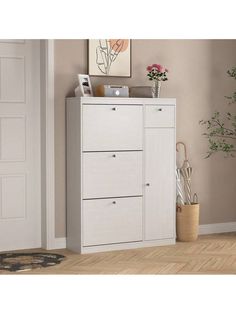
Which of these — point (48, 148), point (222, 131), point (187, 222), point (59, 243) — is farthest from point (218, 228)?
point (48, 148)

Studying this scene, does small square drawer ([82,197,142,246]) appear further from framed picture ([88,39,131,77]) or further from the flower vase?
framed picture ([88,39,131,77])

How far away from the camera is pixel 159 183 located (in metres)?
5.08

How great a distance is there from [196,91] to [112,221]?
1692mm

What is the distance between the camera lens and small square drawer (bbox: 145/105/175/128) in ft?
16.3

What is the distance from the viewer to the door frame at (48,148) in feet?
15.7

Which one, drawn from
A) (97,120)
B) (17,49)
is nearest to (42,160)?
(97,120)

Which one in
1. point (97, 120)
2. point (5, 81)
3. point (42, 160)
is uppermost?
point (5, 81)

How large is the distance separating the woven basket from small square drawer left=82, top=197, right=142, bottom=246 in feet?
1.60

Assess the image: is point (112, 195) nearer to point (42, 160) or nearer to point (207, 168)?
point (42, 160)

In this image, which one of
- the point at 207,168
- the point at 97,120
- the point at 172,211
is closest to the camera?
the point at 97,120

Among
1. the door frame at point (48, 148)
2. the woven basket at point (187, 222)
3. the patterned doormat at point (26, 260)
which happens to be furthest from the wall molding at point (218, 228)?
the patterned doormat at point (26, 260)

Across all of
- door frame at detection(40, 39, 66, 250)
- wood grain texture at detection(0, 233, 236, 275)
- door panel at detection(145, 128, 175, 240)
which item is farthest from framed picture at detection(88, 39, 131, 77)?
wood grain texture at detection(0, 233, 236, 275)
